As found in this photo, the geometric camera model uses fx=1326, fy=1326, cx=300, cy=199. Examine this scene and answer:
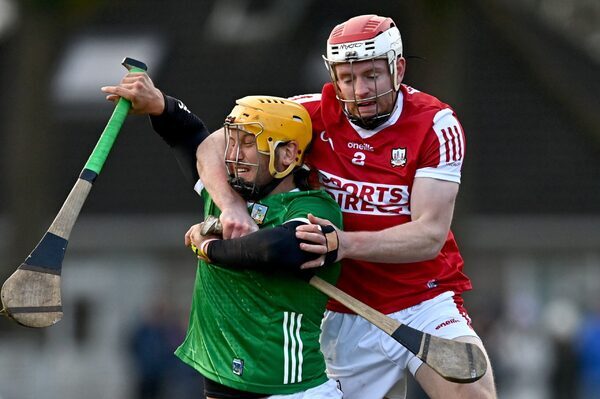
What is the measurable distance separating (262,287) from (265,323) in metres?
0.14

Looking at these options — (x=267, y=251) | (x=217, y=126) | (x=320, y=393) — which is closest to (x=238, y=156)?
(x=267, y=251)

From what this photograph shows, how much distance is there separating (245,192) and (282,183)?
160 mm

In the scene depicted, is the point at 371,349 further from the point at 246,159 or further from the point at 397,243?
the point at 246,159

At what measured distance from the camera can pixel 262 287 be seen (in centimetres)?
525

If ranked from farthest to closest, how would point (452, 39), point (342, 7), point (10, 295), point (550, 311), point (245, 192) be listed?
point (342, 7), point (550, 311), point (452, 39), point (245, 192), point (10, 295)

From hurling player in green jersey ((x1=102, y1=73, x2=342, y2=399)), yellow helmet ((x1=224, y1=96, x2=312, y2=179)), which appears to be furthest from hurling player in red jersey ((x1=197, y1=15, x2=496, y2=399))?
yellow helmet ((x1=224, y1=96, x2=312, y2=179))

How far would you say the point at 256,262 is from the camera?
16.7 feet

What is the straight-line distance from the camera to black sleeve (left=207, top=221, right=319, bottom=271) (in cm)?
505

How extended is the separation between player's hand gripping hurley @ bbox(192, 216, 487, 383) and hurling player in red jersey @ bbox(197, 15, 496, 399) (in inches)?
5.4

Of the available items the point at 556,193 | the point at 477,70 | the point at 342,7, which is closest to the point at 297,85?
the point at 342,7

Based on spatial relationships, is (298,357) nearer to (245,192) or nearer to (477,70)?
(245,192)

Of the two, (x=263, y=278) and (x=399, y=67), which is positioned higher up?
(x=399, y=67)

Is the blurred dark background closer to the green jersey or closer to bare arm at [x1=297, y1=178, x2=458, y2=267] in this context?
bare arm at [x1=297, y1=178, x2=458, y2=267]

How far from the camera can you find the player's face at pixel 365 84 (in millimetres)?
5484
